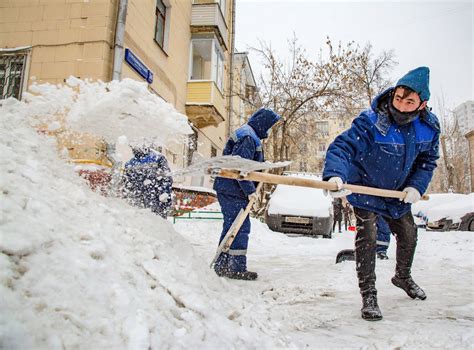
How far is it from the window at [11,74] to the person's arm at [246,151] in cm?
673

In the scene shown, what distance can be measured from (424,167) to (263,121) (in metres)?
1.71

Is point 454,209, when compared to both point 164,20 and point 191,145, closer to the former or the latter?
point 191,145

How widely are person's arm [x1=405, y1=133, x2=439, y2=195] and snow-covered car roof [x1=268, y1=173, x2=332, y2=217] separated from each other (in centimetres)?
559

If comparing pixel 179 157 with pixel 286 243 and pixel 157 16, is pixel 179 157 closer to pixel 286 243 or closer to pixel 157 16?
pixel 157 16

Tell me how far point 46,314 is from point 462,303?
274cm

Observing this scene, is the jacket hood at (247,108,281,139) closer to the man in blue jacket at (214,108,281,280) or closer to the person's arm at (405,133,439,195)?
the man in blue jacket at (214,108,281,280)

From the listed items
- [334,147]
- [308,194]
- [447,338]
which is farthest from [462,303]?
[308,194]

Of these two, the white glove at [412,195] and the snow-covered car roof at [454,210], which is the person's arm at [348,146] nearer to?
the white glove at [412,195]

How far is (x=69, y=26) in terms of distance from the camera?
802 cm

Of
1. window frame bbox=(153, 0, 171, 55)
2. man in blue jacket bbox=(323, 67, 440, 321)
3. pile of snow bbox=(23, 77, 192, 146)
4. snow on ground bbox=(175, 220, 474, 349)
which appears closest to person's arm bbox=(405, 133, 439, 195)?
man in blue jacket bbox=(323, 67, 440, 321)

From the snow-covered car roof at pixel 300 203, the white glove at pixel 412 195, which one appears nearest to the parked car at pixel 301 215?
the snow-covered car roof at pixel 300 203

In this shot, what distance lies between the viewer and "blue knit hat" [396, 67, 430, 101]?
2.39 meters

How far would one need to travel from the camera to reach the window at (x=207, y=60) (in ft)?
43.4

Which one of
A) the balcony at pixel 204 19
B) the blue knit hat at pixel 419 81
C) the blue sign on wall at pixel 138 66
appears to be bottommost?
the blue knit hat at pixel 419 81
